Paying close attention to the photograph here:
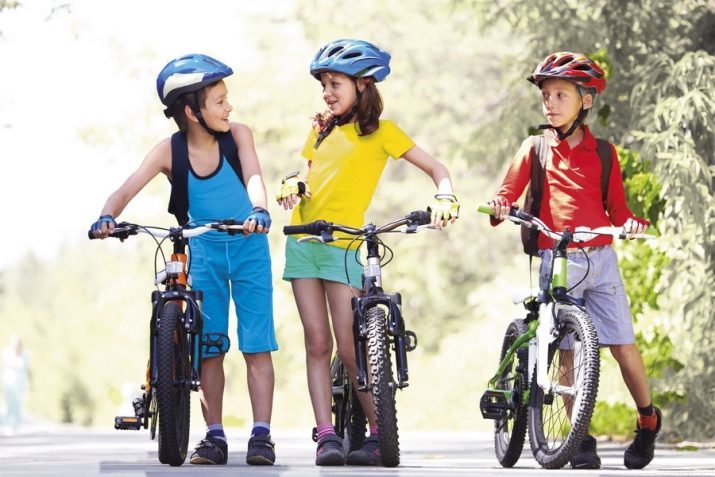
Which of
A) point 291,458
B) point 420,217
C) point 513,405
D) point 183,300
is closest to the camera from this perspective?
point 420,217

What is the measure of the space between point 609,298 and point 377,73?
1.63m

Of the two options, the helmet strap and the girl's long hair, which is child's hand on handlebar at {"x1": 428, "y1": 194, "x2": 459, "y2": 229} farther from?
the helmet strap

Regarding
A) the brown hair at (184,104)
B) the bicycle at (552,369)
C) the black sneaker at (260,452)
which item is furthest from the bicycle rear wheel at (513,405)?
the brown hair at (184,104)

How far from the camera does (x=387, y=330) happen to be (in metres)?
8.91

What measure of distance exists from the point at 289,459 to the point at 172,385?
237 centimetres

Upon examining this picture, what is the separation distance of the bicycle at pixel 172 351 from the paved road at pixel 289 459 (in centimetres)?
21

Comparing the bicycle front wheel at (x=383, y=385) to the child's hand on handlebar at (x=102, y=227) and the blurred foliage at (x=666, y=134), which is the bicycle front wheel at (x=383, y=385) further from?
the blurred foliage at (x=666, y=134)

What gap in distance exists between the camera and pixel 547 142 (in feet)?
31.3

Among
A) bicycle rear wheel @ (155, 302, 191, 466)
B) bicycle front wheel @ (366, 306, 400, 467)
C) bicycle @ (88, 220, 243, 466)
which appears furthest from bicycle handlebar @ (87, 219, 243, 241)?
bicycle front wheel @ (366, 306, 400, 467)

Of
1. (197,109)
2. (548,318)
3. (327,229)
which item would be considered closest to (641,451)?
(548,318)

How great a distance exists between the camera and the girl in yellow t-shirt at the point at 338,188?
9.37 meters

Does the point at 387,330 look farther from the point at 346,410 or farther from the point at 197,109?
the point at 197,109

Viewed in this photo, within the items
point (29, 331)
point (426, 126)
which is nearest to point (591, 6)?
point (426, 126)

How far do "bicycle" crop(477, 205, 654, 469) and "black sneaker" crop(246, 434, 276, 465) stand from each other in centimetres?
111
